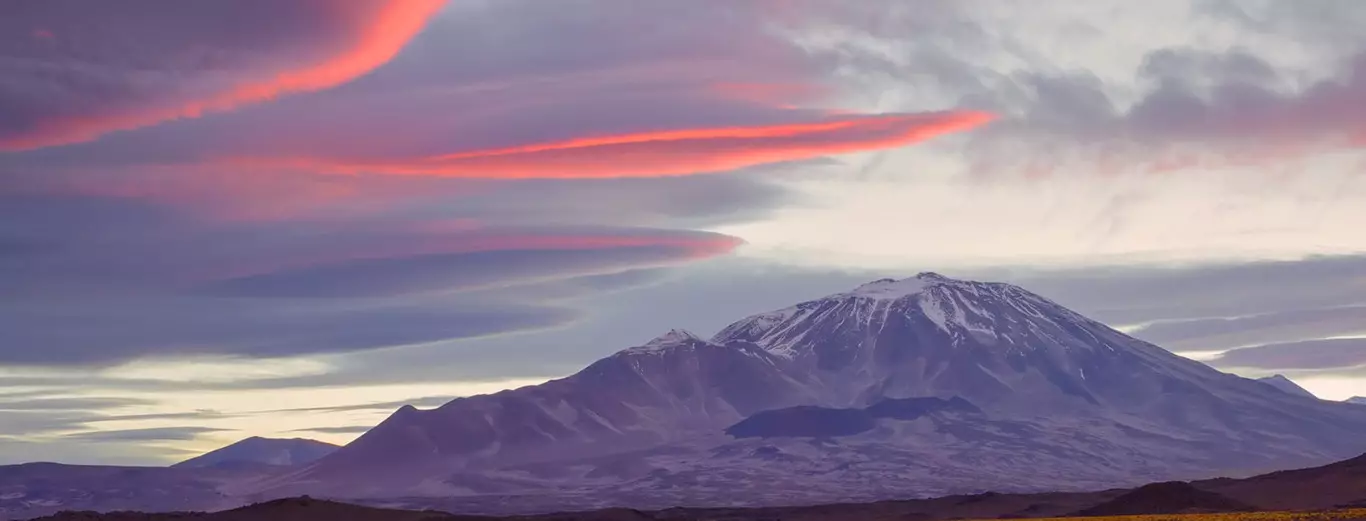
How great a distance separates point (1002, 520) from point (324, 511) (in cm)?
7942

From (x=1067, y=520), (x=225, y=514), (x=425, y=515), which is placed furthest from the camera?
(x=425, y=515)

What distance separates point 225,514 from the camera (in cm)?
17950

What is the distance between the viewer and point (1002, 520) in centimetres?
19775

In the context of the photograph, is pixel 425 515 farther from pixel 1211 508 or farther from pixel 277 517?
pixel 1211 508

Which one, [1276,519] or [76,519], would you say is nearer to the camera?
[1276,519]

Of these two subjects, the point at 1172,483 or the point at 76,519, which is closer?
the point at 76,519

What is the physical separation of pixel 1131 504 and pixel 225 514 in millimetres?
100798

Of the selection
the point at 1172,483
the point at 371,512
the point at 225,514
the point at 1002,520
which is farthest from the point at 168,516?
the point at 1172,483

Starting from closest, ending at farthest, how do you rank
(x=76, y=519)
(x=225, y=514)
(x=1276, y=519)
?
(x=1276, y=519) < (x=76, y=519) < (x=225, y=514)

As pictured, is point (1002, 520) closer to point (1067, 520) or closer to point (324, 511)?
point (1067, 520)

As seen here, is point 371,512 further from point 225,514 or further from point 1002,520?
point 1002,520

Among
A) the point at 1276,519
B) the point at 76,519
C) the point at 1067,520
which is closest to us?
the point at 1276,519

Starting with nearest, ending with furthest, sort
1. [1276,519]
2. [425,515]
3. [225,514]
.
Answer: [1276,519]
[225,514]
[425,515]

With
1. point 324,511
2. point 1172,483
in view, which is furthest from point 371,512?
point 1172,483
